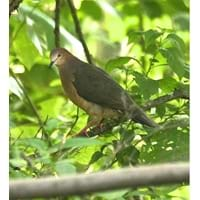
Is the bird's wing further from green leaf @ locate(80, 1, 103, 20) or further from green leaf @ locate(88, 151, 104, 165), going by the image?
green leaf @ locate(80, 1, 103, 20)

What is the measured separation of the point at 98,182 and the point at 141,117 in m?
1.12

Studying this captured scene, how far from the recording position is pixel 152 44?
209cm

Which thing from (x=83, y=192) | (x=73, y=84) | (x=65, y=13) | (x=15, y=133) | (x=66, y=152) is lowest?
(x=83, y=192)

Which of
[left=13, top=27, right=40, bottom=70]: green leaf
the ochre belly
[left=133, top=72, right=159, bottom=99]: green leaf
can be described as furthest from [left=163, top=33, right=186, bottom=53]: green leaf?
[left=13, top=27, right=40, bottom=70]: green leaf

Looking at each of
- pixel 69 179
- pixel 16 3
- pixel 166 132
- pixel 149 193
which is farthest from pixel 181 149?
pixel 69 179

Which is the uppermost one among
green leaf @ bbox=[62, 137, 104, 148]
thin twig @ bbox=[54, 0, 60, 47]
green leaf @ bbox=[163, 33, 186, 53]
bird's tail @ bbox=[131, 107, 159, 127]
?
thin twig @ bbox=[54, 0, 60, 47]

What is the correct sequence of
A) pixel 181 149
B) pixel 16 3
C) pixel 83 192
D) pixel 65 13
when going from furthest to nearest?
pixel 65 13, pixel 16 3, pixel 181 149, pixel 83 192

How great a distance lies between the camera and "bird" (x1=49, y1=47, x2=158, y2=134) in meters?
2.34

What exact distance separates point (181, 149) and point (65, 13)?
185 cm

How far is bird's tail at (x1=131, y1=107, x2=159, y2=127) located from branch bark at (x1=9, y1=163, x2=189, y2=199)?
1.03m

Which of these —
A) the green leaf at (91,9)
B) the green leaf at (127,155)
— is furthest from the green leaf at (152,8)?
the green leaf at (127,155)

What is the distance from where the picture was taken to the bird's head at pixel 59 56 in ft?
8.37

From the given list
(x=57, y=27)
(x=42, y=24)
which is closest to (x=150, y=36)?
(x=57, y=27)
